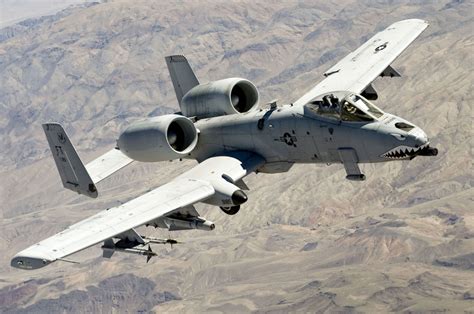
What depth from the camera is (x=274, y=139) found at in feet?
137

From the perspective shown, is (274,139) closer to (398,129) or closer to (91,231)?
(398,129)

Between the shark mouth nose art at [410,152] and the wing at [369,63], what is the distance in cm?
712

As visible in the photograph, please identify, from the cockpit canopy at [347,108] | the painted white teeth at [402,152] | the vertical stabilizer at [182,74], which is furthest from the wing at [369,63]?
the vertical stabilizer at [182,74]

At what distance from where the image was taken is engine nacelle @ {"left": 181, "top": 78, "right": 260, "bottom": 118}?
151ft

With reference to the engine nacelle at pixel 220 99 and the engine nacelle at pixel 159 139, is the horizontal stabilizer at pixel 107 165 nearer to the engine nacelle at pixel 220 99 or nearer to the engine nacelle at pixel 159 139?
the engine nacelle at pixel 159 139

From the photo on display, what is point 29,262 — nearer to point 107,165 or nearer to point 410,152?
point 107,165

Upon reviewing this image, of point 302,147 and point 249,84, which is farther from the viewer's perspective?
point 249,84

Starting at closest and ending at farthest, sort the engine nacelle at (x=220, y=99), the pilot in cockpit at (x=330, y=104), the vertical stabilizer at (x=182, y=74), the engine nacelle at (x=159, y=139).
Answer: the pilot in cockpit at (x=330, y=104), the engine nacelle at (x=159, y=139), the engine nacelle at (x=220, y=99), the vertical stabilizer at (x=182, y=74)

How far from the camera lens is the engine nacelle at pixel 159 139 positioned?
42.3 m

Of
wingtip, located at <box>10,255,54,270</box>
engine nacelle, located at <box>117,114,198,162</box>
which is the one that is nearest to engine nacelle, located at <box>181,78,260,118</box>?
engine nacelle, located at <box>117,114,198,162</box>

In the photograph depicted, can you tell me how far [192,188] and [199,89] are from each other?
10.7 meters

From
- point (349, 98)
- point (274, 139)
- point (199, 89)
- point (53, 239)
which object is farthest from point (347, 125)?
point (53, 239)

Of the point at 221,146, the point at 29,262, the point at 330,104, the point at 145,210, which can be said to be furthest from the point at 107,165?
the point at 29,262

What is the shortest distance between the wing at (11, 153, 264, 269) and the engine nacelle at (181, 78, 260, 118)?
13.7ft
